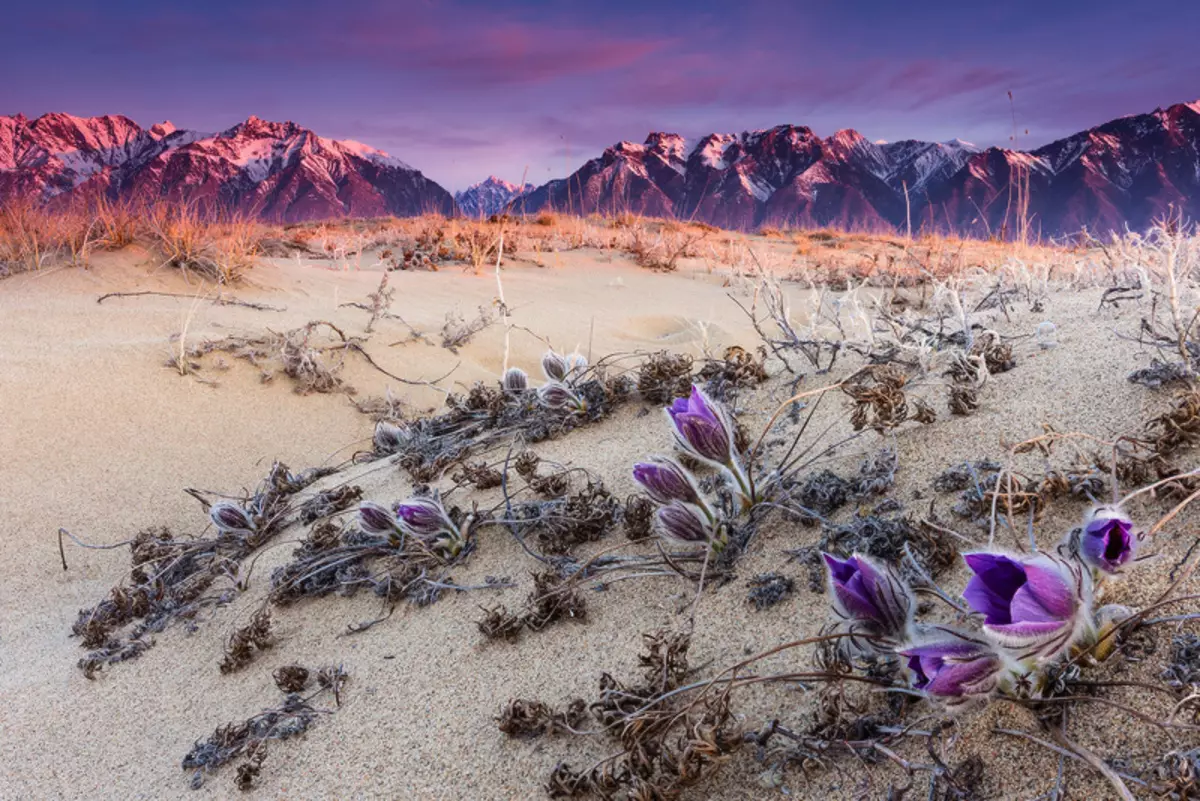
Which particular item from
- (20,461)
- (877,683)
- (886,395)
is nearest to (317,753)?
(877,683)


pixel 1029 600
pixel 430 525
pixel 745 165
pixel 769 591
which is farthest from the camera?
pixel 745 165

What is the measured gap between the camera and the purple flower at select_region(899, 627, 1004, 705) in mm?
792

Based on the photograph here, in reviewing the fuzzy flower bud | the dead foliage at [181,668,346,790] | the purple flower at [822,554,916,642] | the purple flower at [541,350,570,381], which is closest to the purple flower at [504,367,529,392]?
the purple flower at [541,350,570,381]

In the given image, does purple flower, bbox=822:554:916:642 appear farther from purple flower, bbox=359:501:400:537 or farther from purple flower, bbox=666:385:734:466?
purple flower, bbox=359:501:400:537

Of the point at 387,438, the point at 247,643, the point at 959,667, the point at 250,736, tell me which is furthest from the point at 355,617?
the point at 959,667

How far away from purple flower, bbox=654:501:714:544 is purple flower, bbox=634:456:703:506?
0.03 m

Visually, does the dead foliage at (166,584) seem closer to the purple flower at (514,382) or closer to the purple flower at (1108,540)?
the purple flower at (514,382)

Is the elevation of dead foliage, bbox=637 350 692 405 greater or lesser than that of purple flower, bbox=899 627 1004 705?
greater

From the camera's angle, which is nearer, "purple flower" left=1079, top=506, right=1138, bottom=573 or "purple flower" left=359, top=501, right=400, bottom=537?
"purple flower" left=1079, top=506, right=1138, bottom=573

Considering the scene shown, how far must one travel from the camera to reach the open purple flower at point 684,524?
135cm

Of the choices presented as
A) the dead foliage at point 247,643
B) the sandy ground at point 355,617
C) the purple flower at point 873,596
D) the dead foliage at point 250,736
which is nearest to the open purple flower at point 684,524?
the sandy ground at point 355,617

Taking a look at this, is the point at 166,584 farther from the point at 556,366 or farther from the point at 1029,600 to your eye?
the point at 1029,600

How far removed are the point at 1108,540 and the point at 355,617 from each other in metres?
1.51

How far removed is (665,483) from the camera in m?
1.39
